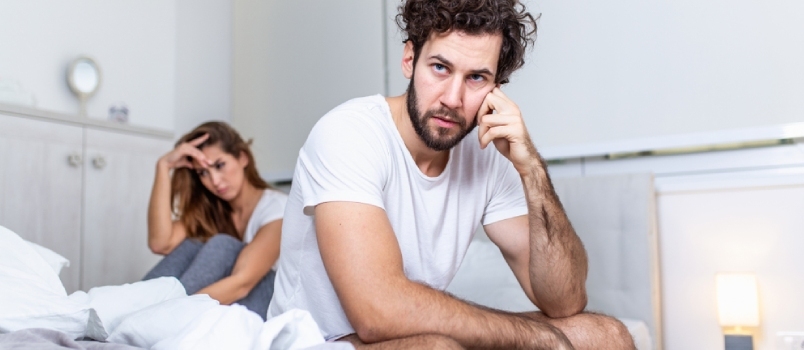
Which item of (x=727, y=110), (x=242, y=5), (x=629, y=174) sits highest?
(x=242, y=5)

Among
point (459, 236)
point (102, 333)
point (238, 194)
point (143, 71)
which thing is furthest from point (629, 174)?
point (143, 71)

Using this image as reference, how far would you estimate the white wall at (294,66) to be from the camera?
350 cm

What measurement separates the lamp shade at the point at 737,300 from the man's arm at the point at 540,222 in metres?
0.89

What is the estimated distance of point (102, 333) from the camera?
1.40 m

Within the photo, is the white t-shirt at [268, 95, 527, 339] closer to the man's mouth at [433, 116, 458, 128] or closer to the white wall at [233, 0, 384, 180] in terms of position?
the man's mouth at [433, 116, 458, 128]

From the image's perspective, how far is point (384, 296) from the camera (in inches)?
53.7

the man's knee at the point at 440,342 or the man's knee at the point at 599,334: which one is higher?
the man's knee at the point at 440,342

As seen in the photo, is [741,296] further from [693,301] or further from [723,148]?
[723,148]

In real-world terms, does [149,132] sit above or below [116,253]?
above

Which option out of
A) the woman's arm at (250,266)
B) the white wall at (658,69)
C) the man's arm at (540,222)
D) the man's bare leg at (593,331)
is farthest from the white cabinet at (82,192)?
the man's bare leg at (593,331)

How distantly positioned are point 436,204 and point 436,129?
0.60 ft

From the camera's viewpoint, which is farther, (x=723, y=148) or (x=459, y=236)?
(x=723, y=148)

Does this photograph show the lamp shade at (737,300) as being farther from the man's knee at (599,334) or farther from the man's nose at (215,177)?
the man's nose at (215,177)

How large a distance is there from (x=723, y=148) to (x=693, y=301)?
0.53 metres
